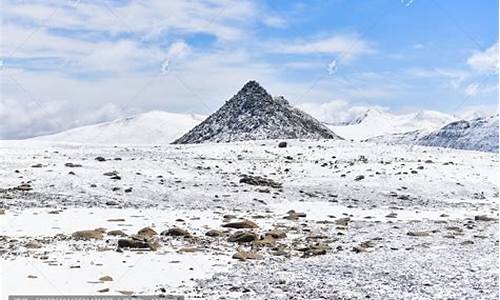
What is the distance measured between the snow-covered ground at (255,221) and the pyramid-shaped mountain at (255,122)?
21661mm

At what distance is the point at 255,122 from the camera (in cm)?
7775

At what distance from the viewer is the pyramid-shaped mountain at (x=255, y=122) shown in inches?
2987

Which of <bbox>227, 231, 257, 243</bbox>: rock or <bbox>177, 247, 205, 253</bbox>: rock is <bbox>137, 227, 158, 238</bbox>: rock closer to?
<bbox>177, 247, 205, 253</bbox>: rock

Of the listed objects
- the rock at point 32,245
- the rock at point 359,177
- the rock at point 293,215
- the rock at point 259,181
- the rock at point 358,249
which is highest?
the rock at point 359,177

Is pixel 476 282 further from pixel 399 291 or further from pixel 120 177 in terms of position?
pixel 120 177

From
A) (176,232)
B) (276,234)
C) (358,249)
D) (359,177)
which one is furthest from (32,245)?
(359,177)

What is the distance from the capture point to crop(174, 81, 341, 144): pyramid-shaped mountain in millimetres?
75875

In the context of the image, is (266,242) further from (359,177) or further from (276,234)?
(359,177)

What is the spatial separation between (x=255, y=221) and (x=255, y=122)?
171ft

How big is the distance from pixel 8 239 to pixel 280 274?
9162mm

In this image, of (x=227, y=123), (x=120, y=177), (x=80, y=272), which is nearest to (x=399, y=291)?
(x=80, y=272)

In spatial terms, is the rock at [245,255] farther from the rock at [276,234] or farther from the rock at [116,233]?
the rock at [116,233]

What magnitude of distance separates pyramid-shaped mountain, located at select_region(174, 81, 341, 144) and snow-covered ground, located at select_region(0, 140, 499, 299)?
21661 millimetres

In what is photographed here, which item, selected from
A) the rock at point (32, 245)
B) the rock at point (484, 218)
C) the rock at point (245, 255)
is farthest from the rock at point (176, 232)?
the rock at point (484, 218)
